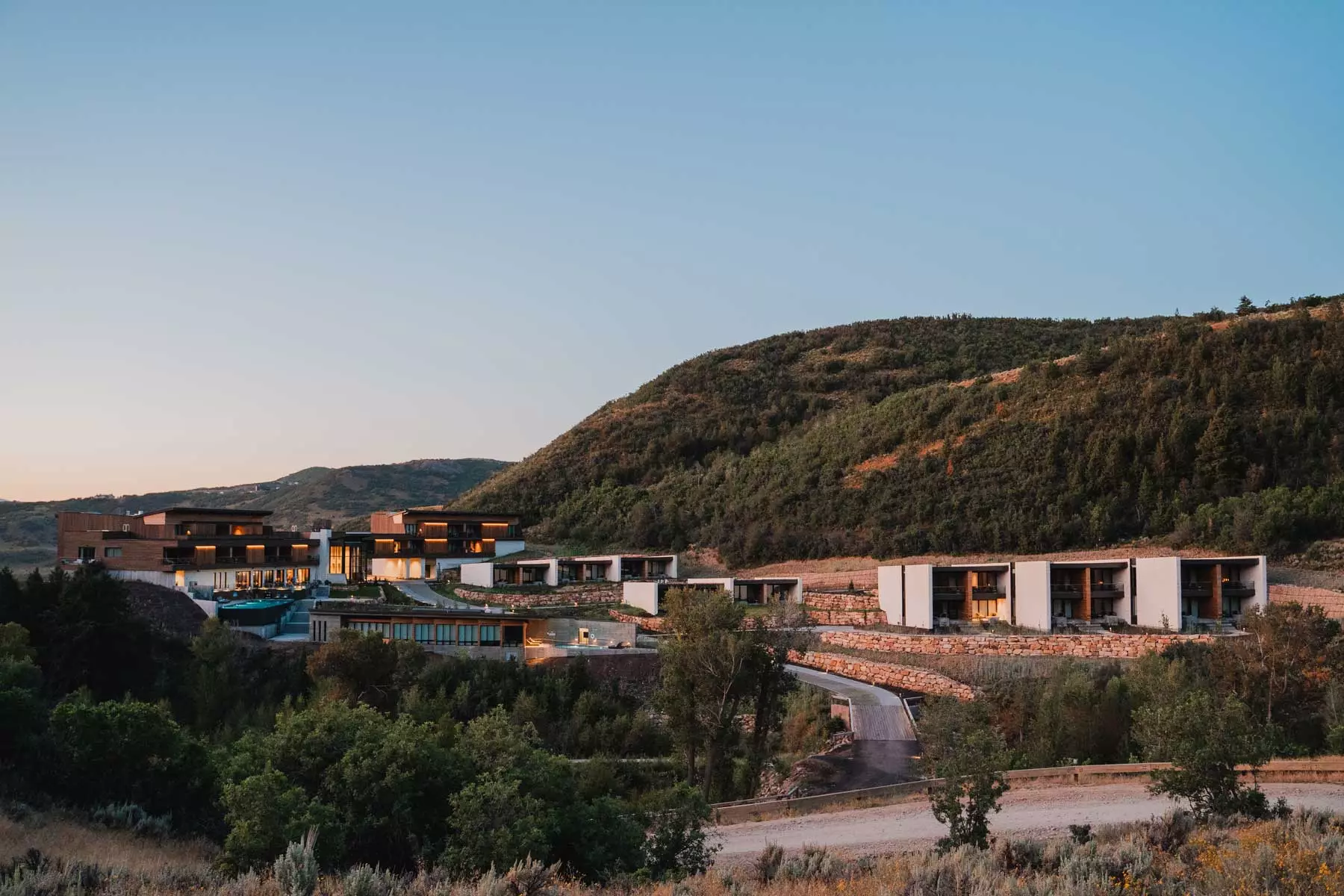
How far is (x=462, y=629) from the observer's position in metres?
35.1

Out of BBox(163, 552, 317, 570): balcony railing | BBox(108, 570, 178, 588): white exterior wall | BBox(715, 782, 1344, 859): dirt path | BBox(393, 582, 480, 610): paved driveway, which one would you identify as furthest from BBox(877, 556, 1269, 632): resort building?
BBox(108, 570, 178, 588): white exterior wall

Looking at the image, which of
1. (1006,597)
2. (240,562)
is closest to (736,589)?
(1006,597)

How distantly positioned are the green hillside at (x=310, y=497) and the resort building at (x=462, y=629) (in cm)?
5610

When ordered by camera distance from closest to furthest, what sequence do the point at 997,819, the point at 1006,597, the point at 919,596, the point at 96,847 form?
the point at 96,847 → the point at 997,819 → the point at 1006,597 → the point at 919,596

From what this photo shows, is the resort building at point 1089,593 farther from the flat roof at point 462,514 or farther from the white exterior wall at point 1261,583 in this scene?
the flat roof at point 462,514

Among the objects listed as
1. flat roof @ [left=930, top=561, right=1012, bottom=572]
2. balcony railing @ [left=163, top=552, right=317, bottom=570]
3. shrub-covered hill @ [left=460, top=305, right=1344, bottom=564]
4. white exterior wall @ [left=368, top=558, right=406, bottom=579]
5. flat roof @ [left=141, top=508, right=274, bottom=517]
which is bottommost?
white exterior wall @ [left=368, top=558, right=406, bottom=579]

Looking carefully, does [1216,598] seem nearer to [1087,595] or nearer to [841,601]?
[1087,595]

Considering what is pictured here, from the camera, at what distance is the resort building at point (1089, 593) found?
3120 cm

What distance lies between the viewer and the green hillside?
334 ft

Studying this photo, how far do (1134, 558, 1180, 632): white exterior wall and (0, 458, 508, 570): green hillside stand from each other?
71.1m

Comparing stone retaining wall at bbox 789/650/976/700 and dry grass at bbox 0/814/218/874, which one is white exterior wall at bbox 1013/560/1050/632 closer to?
stone retaining wall at bbox 789/650/976/700

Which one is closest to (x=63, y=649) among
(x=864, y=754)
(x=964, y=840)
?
(x=864, y=754)

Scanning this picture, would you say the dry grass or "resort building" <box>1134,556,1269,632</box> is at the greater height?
"resort building" <box>1134,556,1269,632</box>

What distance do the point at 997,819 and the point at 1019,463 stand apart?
34.1 metres
